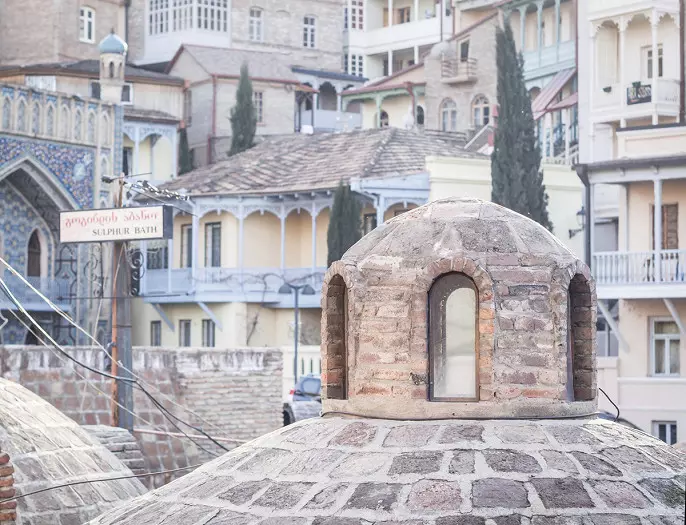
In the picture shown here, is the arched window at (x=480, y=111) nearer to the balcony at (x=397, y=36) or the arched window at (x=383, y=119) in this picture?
the arched window at (x=383, y=119)

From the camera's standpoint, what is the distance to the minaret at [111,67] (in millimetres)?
48000

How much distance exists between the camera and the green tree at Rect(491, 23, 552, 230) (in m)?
42.6

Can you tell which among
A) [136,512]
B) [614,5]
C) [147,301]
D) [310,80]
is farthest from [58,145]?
[136,512]

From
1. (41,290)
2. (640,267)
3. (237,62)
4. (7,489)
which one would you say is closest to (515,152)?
(640,267)

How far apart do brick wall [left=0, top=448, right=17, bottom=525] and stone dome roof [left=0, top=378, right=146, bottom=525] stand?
14cm

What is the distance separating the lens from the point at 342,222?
145ft

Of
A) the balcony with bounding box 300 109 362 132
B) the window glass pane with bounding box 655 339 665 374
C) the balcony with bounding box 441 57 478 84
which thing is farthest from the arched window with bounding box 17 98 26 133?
the balcony with bounding box 441 57 478 84

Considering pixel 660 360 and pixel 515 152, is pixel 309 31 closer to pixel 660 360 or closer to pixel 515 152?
pixel 515 152

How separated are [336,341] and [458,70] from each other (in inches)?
2096

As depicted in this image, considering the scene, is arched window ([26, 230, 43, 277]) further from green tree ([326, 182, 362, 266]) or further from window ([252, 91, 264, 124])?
window ([252, 91, 264, 124])

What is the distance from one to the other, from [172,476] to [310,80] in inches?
1675

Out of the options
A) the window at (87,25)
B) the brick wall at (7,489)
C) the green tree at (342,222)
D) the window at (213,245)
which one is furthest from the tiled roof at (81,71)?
the brick wall at (7,489)

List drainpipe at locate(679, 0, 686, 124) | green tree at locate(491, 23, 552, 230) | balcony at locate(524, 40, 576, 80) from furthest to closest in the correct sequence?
balcony at locate(524, 40, 576, 80)
drainpipe at locate(679, 0, 686, 124)
green tree at locate(491, 23, 552, 230)

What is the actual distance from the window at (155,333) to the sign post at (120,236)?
25462 mm
